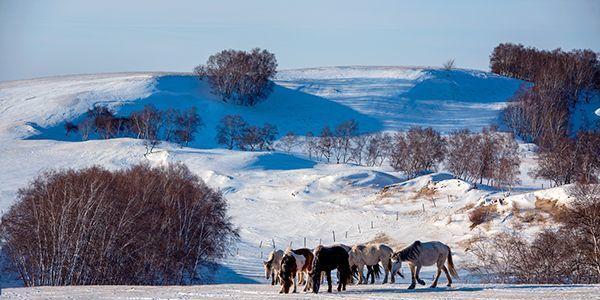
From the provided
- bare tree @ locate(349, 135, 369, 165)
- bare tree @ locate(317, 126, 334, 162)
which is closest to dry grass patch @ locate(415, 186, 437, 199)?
bare tree @ locate(349, 135, 369, 165)

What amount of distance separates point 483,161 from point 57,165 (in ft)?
167

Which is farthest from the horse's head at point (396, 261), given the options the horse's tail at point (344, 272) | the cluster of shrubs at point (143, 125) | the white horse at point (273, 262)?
the cluster of shrubs at point (143, 125)

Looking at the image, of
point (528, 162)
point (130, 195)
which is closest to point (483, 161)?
point (528, 162)

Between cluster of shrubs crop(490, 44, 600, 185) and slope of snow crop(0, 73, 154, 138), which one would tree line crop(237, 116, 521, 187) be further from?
slope of snow crop(0, 73, 154, 138)

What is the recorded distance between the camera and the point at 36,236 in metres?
45.0

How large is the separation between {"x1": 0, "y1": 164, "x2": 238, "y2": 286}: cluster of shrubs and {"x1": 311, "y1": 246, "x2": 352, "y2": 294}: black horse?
17854 millimetres

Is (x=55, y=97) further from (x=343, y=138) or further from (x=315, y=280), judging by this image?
(x=315, y=280)

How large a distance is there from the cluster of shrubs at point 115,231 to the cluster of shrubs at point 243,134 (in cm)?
6983

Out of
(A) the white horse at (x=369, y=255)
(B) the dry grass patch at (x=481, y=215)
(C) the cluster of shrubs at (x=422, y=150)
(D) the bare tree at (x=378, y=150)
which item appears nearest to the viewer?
(A) the white horse at (x=369, y=255)

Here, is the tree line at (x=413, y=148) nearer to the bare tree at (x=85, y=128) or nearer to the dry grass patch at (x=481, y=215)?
the bare tree at (x=85, y=128)

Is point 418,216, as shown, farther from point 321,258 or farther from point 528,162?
point 321,258

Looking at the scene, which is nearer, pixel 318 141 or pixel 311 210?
pixel 311 210

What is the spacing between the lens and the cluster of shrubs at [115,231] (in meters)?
43.0

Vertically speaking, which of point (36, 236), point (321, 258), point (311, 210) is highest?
point (321, 258)
